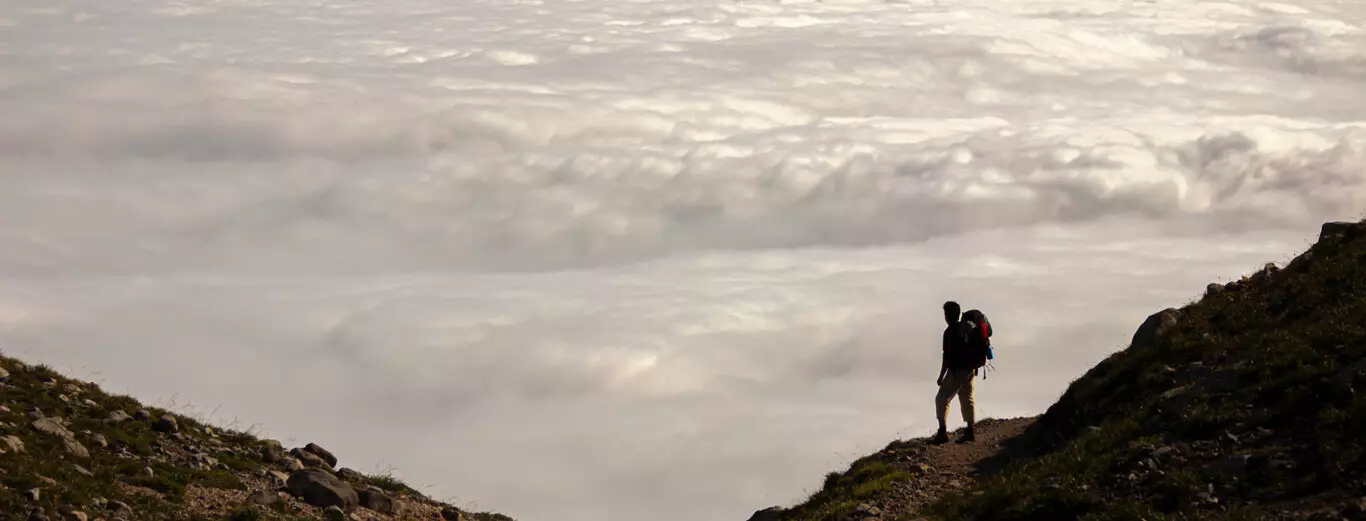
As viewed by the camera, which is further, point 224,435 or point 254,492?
point 224,435

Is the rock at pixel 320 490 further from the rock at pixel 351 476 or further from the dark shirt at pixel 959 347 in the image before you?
the dark shirt at pixel 959 347

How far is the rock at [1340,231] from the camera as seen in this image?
2228cm

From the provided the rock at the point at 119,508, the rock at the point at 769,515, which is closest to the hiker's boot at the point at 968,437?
the rock at the point at 769,515

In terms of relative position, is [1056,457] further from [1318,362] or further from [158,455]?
[158,455]

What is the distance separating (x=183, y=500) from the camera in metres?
18.6

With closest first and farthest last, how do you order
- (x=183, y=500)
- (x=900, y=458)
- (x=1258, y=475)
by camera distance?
1. (x=1258, y=475)
2. (x=183, y=500)
3. (x=900, y=458)

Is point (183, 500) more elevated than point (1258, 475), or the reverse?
point (183, 500)

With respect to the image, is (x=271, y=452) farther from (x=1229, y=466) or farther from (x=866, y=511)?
(x=1229, y=466)

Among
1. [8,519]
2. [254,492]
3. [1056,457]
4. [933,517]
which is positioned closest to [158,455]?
[254,492]

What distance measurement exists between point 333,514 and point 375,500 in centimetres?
165

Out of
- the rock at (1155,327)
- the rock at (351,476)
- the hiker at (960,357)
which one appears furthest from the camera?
the rock at (351,476)

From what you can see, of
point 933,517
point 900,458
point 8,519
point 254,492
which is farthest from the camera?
point 900,458

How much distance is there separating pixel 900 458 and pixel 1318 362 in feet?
25.8

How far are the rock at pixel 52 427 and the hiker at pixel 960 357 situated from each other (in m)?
14.8
